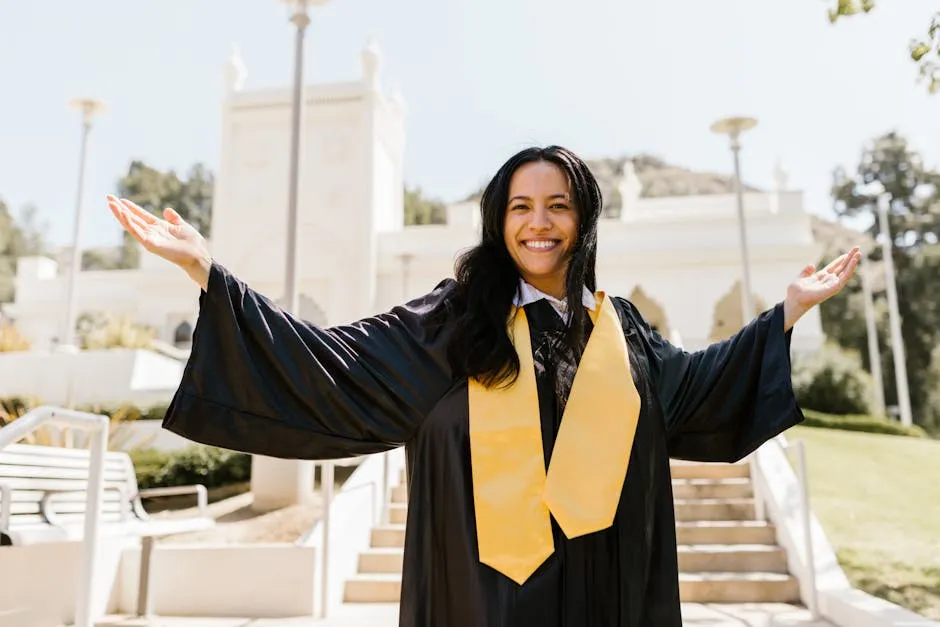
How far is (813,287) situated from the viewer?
2.38m

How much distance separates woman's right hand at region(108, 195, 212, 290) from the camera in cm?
195

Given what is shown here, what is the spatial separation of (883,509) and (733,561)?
3138 millimetres

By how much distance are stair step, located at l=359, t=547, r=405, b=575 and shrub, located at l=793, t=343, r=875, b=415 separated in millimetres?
12546

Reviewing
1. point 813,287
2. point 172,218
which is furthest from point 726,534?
point 172,218

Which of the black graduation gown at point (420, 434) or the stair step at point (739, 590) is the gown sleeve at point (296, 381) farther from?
the stair step at point (739, 590)

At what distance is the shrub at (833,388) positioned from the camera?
1698cm

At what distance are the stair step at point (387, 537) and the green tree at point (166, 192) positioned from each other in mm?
42281

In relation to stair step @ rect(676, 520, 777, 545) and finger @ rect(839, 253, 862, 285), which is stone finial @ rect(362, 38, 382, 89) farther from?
finger @ rect(839, 253, 862, 285)

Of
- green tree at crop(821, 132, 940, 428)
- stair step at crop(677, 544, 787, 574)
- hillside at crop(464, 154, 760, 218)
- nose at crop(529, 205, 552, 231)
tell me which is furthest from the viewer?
hillside at crop(464, 154, 760, 218)

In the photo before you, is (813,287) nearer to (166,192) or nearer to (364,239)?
(364,239)

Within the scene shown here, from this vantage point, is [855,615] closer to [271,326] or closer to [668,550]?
[668,550]

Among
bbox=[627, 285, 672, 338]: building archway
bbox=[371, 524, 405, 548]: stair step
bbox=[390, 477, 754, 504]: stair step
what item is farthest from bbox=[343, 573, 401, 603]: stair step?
bbox=[627, 285, 672, 338]: building archway

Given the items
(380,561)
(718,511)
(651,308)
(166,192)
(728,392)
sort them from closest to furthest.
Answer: (728,392)
(380,561)
(718,511)
(651,308)
(166,192)

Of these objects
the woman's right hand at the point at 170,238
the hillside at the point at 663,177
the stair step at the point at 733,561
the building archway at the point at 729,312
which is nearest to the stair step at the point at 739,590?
the stair step at the point at 733,561
